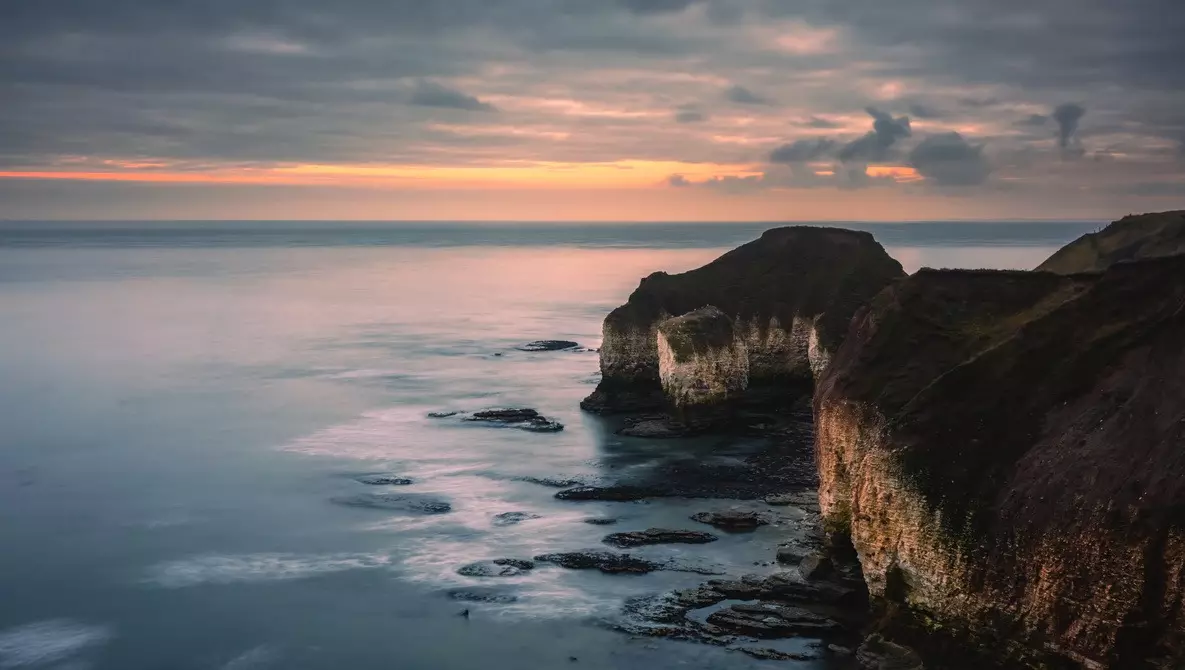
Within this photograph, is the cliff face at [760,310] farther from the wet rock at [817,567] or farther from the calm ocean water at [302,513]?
the wet rock at [817,567]

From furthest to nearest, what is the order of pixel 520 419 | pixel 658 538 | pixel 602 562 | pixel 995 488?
pixel 520 419 → pixel 658 538 → pixel 602 562 → pixel 995 488

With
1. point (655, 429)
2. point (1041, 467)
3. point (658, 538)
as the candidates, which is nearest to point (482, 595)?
point (658, 538)

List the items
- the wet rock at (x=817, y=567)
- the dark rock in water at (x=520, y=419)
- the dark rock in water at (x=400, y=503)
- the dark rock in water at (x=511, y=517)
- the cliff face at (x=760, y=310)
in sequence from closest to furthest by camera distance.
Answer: the wet rock at (x=817, y=567) → the dark rock in water at (x=511, y=517) → the dark rock in water at (x=400, y=503) → the dark rock in water at (x=520, y=419) → the cliff face at (x=760, y=310)

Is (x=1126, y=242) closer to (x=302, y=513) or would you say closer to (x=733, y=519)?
Result: (x=733, y=519)

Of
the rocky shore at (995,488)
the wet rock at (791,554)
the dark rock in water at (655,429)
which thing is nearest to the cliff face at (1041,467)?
the rocky shore at (995,488)

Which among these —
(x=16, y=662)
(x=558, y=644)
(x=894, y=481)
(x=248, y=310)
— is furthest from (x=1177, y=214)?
(x=248, y=310)

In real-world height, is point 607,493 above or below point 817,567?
below
